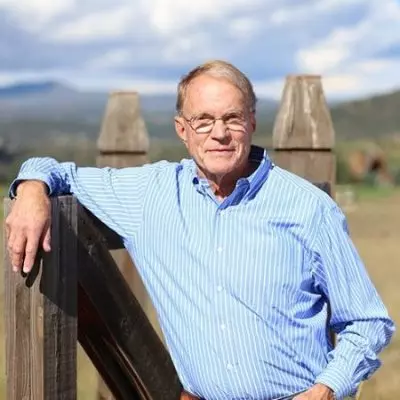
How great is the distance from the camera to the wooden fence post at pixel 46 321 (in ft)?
8.73

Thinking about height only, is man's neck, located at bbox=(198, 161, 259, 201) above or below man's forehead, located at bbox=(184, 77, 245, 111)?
below

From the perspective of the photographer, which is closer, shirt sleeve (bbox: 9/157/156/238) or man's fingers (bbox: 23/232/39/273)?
man's fingers (bbox: 23/232/39/273)

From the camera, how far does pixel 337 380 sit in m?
2.72

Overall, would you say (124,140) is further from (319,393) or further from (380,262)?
(380,262)

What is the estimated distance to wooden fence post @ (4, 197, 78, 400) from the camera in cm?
266

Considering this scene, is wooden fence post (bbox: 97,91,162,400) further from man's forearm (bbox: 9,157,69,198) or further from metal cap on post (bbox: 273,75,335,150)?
man's forearm (bbox: 9,157,69,198)

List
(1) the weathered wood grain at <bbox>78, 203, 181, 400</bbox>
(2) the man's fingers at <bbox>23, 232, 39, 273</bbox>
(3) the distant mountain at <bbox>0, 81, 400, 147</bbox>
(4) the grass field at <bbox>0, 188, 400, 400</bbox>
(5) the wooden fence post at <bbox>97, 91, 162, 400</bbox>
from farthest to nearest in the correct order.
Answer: (3) the distant mountain at <bbox>0, 81, 400, 147</bbox>, (4) the grass field at <bbox>0, 188, 400, 400</bbox>, (5) the wooden fence post at <bbox>97, 91, 162, 400</bbox>, (1) the weathered wood grain at <bbox>78, 203, 181, 400</bbox>, (2) the man's fingers at <bbox>23, 232, 39, 273</bbox>

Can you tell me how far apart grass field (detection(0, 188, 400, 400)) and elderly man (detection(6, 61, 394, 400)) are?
8.03ft

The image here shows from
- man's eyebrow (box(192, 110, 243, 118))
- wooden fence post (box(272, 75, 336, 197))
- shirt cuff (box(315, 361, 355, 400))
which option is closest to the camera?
shirt cuff (box(315, 361, 355, 400))

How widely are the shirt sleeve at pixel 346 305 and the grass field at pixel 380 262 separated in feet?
8.15

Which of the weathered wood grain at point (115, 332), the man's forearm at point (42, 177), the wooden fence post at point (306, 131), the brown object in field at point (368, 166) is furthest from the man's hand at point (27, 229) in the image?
the brown object in field at point (368, 166)

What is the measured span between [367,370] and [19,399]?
91 cm

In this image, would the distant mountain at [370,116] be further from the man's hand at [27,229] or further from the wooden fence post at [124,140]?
the man's hand at [27,229]

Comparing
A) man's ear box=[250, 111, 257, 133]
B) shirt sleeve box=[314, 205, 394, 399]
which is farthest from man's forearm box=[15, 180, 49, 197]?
shirt sleeve box=[314, 205, 394, 399]
